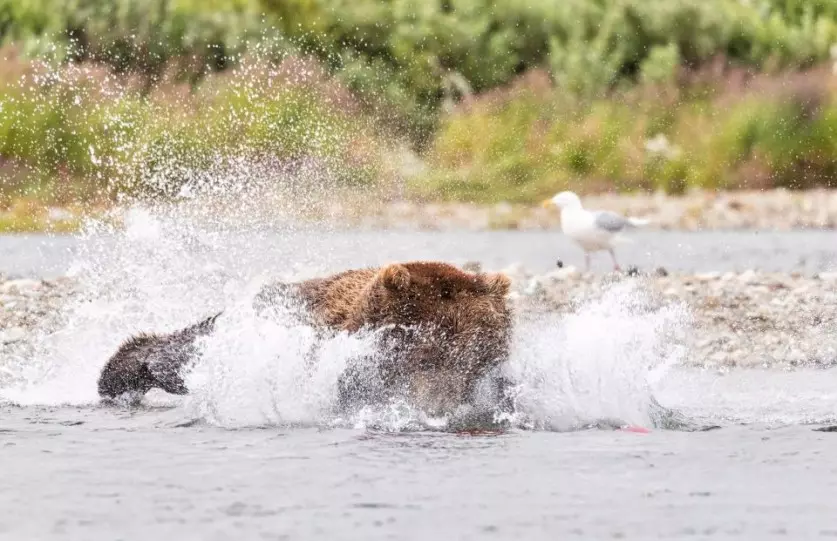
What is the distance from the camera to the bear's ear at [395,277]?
6309 millimetres

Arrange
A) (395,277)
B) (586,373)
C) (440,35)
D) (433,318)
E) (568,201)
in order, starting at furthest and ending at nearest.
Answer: (440,35), (568,201), (586,373), (433,318), (395,277)

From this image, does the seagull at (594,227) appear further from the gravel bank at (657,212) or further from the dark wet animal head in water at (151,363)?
the dark wet animal head in water at (151,363)

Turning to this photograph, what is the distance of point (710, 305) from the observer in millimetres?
11461

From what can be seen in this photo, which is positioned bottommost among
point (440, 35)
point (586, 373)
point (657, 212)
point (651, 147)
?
point (586, 373)

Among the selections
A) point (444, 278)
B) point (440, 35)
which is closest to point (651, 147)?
point (440, 35)

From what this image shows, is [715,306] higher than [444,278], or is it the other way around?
[715,306]

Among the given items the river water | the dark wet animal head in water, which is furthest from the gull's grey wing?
the dark wet animal head in water

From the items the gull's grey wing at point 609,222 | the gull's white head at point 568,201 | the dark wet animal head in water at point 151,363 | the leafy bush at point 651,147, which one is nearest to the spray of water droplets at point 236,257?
the dark wet animal head in water at point 151,363

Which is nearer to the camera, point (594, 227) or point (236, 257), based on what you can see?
point (594, 227)

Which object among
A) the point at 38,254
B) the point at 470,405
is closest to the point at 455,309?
the point at 470,405

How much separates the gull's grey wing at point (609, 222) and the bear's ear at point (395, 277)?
26.8 feet

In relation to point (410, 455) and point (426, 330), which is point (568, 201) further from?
point (410, 455)

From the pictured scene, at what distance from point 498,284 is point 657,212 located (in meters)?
15.8

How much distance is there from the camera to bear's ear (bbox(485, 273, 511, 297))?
6.58m
